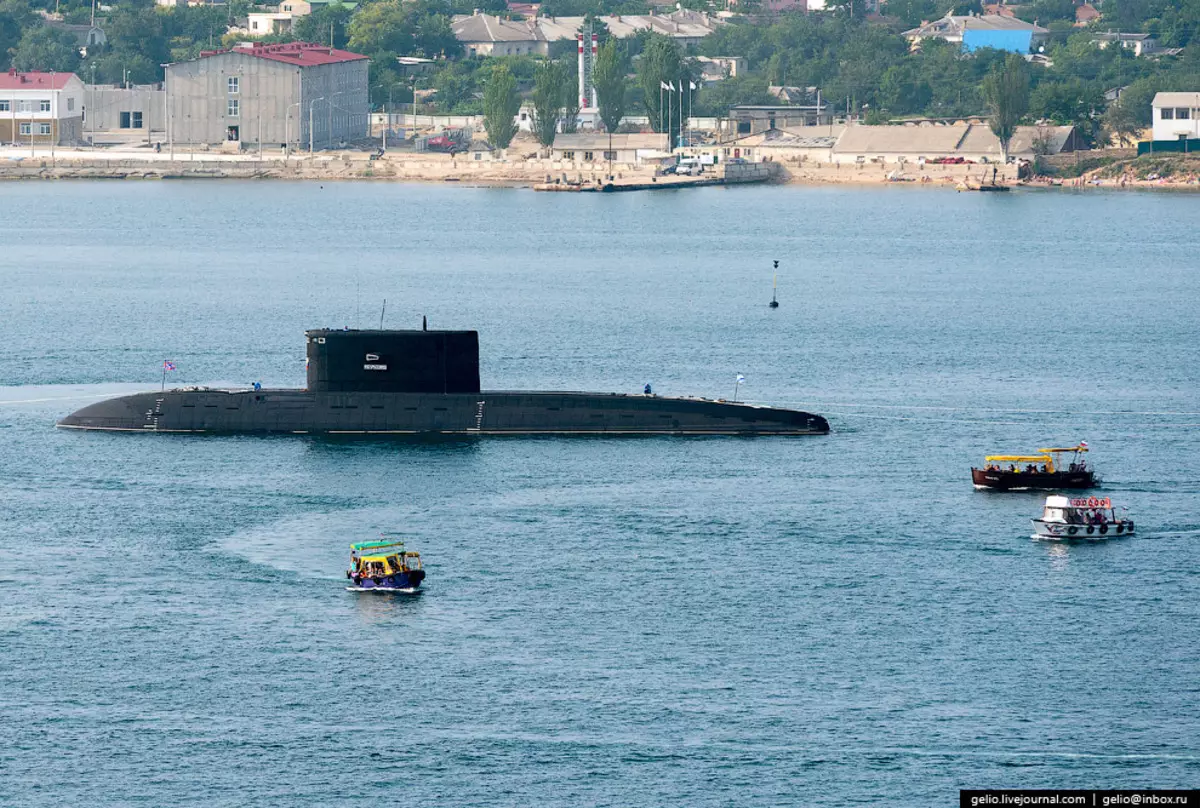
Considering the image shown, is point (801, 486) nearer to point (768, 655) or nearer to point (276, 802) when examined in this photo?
point (768, 655)

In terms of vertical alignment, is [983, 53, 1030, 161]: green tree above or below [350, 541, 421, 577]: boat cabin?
above

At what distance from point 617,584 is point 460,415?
1942cm

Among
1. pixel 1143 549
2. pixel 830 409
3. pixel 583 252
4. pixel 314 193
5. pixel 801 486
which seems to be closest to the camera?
pixel 1143 549

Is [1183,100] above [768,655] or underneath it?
above

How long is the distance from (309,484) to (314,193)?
132m

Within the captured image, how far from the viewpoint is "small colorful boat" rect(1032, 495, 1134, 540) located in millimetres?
60844

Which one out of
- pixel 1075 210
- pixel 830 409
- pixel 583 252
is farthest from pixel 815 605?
pixel 1075 210

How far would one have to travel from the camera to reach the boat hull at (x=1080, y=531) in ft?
200

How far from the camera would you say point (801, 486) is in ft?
221

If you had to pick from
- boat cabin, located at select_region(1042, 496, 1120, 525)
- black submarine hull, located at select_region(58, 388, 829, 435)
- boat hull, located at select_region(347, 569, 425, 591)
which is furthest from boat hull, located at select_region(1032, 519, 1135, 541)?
boat hull, located at select_region(347, 569, 425, 591)

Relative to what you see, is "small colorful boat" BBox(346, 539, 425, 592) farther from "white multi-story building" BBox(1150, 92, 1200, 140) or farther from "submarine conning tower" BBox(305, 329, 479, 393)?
"white multi-story building" BBox(1150, 92, 1200, 140)

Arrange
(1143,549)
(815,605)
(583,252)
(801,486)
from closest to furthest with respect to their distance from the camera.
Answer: (815,605)
(1143,549)
(801,486)
(583,252)

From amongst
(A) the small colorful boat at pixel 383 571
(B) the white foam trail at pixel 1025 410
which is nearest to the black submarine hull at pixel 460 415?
(B) the white foam trail at pixel 1025 410

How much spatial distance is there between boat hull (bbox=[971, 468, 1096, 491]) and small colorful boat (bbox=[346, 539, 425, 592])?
20.2 meters
